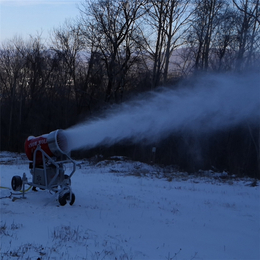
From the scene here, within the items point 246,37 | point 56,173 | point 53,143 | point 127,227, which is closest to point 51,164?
point 56,173

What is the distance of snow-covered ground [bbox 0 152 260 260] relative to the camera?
483cm

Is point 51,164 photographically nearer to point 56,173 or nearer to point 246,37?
point 56,173

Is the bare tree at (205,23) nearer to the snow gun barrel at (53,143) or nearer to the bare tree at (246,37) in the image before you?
the bare tree at (246,37)

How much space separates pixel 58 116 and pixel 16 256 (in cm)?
3252

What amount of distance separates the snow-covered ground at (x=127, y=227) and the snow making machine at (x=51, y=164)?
300 millimetres

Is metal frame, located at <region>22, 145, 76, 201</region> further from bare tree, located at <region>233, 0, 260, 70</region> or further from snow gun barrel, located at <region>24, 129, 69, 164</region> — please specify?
bare tree, located at <region>233, 0, 260, 70</region>

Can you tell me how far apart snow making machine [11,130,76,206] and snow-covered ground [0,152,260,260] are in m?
0.30

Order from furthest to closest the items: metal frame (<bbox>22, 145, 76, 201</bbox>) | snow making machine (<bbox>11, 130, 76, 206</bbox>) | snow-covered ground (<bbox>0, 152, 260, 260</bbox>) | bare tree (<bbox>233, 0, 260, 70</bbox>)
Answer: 1. bare tree (<bbox>233, 0, 260, 70</bbox>)
2. metal frame (<bbox>22, 145, 76, 201</bbox>)
3. snow making machine (<bbox>11, 130, 76, 206</bbox>)
4. snow-covered ground (<bbox>0, 152, 260, 260</bbox>)

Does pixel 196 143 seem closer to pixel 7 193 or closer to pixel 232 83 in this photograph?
pixel 232 83

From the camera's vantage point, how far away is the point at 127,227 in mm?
6070

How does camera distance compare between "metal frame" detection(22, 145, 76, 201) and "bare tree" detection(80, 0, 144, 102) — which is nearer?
"metal frame" detection(22, 145, 76, 201)

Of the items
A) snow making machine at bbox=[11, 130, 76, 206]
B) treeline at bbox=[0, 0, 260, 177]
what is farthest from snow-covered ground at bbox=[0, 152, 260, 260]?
treeline at bbox=[0, 0, 260, 177]

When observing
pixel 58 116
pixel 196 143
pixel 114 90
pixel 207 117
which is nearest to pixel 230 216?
pixel 207 117

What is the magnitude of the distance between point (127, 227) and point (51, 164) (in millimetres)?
2775
